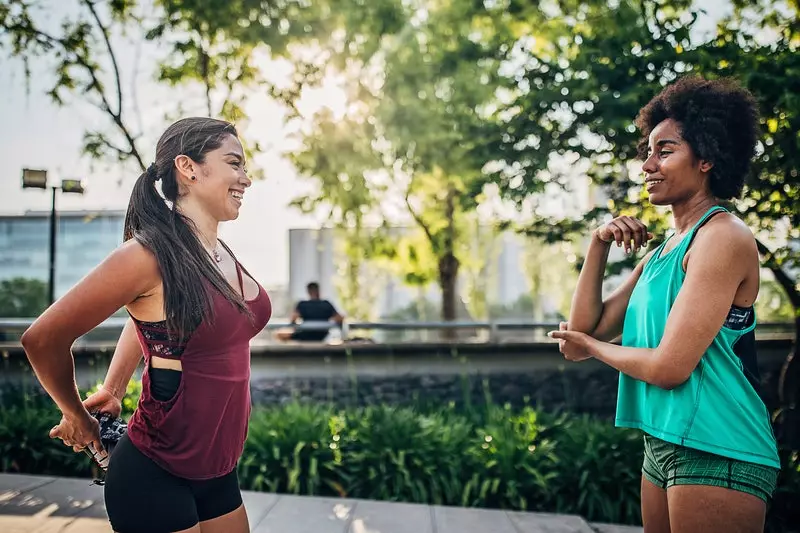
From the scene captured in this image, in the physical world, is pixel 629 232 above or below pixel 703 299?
above

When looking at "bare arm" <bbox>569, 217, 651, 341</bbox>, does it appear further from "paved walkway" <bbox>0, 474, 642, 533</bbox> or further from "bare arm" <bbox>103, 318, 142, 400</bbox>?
"paved walkway" <bbox>0, 474, 642, 533</bbox>

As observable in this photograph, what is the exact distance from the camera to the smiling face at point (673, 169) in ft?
5.80

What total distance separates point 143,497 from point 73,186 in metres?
7.81

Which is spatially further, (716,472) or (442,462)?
(442,462)

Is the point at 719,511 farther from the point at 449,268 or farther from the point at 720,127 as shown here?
the point at 449,268

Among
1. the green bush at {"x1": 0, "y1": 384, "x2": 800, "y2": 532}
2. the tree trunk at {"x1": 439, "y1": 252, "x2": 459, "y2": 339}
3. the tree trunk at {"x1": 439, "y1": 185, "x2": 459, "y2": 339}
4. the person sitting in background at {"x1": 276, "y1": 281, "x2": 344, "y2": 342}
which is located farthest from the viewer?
the tree trunk at {"x1": 439, "y1": 252, "x2": 459, "y2": 339}

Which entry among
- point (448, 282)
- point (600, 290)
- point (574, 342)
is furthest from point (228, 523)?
point (448, 282)

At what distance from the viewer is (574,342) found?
6.41 feet

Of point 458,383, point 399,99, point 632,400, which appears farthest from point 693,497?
point 399,99

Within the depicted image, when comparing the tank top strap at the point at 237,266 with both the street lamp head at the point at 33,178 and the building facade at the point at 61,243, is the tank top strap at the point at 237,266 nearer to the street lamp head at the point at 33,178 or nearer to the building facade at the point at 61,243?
the street lamp head at the point at 33,178

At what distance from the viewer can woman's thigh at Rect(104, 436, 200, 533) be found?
1638 mm

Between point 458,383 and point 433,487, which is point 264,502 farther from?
point 458,383

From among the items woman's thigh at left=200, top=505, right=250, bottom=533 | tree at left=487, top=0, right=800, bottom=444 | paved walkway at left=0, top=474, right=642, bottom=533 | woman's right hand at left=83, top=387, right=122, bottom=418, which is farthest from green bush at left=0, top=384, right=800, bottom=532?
woman's right hand at left=83, top=387, right=122, bottom=418

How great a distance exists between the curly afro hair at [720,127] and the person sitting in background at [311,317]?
28.6 feet
